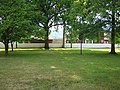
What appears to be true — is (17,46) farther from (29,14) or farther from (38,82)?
(38,82)

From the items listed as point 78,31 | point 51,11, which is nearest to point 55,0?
point 51,11

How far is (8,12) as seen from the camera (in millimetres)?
22172

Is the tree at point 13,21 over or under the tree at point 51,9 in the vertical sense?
under

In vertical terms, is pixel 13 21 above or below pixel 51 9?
below

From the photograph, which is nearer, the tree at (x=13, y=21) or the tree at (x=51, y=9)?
the tree at (x=13, y=21)

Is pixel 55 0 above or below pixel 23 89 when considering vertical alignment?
above

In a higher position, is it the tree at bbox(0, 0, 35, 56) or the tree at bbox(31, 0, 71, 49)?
the tree at bbox(31, 0, 71, 49)

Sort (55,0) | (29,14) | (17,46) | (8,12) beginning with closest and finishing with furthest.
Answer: (8,12) < (29,14) < (55,0) < (17,46)

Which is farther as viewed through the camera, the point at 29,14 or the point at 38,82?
the point at 29,14

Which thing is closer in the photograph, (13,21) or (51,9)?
(13,21)

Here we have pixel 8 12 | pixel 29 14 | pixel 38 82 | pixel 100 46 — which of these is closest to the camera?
pixel 38 82

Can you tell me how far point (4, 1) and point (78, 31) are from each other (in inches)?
349

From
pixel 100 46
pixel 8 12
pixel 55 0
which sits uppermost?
pixel 55 0

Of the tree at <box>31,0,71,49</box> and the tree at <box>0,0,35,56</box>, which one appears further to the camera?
the tree at <box>31,0,71,49</box>
